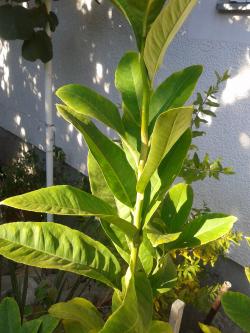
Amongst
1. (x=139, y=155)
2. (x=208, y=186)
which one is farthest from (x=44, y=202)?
(x=208, y=186)

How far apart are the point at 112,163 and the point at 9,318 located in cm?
88

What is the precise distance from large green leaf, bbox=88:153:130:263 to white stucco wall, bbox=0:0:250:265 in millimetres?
1557

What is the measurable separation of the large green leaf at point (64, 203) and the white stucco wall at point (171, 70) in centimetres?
173

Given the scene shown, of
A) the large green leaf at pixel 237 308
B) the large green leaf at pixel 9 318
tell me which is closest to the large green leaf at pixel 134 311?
the large green leaf at pixel 237 308

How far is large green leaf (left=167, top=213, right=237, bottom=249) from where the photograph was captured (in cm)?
125

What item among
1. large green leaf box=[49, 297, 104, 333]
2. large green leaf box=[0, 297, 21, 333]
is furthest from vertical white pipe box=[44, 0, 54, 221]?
large green leaf box=[49, 297, 104, 333]

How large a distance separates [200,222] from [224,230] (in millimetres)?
105

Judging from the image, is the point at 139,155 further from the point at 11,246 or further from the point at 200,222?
the point at 11,246

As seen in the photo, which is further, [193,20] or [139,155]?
[193,20]

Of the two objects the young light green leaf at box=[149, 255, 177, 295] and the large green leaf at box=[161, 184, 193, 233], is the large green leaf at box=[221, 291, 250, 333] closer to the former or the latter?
the young light green leaf at box=[149, 255, 177, 295]

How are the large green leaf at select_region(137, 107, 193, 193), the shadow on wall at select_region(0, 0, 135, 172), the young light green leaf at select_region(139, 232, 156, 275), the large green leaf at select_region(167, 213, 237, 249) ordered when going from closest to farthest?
the large green leaf at select_region(137, 107, 193, 193) < the large green leaf at select_region(167, 213, 237, 249) < the young light green leaf at select_region(139, 232, 156, 275) < the shadow on wall at select_region(0, 0, 135, 172)

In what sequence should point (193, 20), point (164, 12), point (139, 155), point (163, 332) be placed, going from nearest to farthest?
1. point (164, 12)
2. point (139, 155)
3. point (163, 332)
4. point (193, 20)

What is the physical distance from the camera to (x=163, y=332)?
145 centimetres

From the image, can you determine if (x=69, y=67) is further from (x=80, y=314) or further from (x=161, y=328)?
(x=161, y=328)
